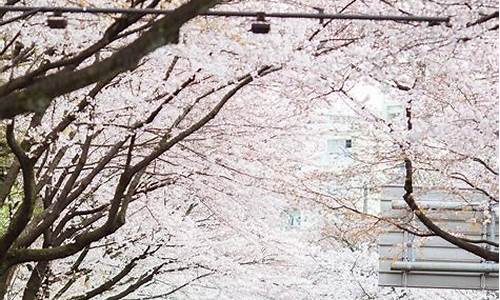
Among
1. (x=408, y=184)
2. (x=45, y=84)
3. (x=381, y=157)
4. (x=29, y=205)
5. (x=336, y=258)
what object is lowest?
(x=45, y=84)

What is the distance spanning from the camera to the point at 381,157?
24.2ft

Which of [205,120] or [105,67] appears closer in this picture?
[105,67]

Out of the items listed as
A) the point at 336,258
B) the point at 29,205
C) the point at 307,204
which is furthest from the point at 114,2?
the point at 336,258

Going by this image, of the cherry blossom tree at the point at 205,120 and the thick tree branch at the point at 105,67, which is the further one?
the cherry blossom tree at the point at 205,120

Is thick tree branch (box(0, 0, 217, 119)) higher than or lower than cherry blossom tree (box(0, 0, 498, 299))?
lower

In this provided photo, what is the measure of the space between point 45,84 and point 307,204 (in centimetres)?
730

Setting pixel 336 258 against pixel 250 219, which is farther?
pixel 336 258

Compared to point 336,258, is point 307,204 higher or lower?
lower

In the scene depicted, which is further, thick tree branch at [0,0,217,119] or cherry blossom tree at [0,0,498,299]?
cherry blossom tree at [0,0,498,299]

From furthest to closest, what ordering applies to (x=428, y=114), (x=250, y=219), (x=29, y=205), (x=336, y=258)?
(x=336, y=258)
(x=250, y=219)
(x=428, y=114)
(x=29, y=205)

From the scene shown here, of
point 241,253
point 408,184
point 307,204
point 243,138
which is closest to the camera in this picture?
point 408,184

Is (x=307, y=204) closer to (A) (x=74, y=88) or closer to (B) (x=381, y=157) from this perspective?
(B) (x=381, y=157)

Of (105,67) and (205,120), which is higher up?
(205,120)

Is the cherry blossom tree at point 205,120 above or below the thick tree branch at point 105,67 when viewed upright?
above
